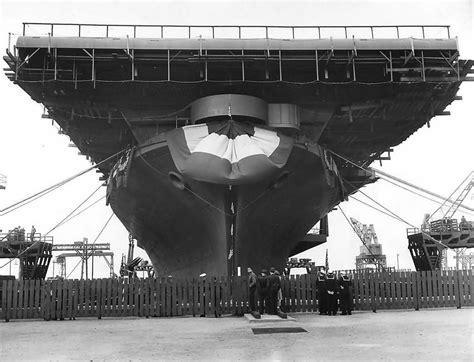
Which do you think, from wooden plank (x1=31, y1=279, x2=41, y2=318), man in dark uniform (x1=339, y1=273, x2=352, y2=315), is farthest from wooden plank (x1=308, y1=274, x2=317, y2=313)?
wooden plank (x1=31, y1=279, x2=41, y2=318)

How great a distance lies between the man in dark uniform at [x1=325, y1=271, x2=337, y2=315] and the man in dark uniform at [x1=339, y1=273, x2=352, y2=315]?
0.19m

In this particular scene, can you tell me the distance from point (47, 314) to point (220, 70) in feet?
31.0

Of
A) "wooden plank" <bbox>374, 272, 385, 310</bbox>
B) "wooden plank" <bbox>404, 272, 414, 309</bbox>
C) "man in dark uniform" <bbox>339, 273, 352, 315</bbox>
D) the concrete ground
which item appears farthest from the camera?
"wooden plank" <bbox>404, 272, 414, 309</bbox>

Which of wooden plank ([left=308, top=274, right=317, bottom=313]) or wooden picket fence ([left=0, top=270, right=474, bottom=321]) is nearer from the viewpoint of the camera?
wooden picket fence ([left=0, top=270, right=474, bottom=321])

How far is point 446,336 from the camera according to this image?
936 cm

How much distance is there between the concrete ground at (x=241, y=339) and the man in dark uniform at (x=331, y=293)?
897mm

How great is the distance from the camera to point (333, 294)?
1507 centimetres

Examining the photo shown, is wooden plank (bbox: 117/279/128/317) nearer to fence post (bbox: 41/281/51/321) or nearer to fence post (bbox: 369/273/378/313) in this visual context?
fence post (bbox: 41/281/51/321)

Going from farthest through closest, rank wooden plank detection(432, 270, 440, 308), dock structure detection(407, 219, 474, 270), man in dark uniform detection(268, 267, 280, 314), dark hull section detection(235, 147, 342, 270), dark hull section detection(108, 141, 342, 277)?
dock structure detection(407, 219, 474, 270) → dark hull section detection(235, 147, 342, 270) → dark hull section detection(108, 141, 342, 277) → wooden plank detection(432, 270, 440, 308) → man in dark uniform detection(268, 267, 280, 314)

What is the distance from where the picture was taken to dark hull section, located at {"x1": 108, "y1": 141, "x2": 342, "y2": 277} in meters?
17.7

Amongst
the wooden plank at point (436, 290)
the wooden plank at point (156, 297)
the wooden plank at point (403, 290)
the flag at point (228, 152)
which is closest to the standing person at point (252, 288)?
the wooden plank at point (156, 297)

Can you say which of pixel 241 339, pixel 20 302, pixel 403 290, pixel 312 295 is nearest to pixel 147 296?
pixel 20 302

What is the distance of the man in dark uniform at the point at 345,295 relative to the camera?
1495 cm

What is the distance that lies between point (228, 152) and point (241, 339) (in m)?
7.93
